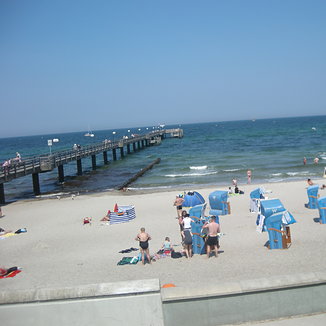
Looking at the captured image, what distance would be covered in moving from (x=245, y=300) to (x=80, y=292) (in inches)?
77.2

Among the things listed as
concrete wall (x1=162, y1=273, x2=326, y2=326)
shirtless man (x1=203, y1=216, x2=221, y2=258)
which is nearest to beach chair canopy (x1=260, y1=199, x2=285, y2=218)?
shirtless man (x1=203, y1=216, x2=221, y2=258)

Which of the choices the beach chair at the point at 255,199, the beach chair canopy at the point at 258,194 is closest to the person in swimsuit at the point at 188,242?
the beach chair at the point at 255,199

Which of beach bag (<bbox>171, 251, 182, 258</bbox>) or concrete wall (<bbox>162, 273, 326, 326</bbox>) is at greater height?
concrete wall (<bbox>162, 273, 326, 326</bbox>)

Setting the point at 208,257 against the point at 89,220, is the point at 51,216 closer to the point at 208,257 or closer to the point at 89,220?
the point at 89,220

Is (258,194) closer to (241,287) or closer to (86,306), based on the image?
(241,287)

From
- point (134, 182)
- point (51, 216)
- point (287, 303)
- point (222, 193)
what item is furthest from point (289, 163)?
point (287, 303)

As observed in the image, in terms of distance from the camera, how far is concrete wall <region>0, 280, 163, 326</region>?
4633mm

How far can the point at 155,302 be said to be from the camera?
466cm

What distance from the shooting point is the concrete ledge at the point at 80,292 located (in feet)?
15.1

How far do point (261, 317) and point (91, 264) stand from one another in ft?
23.5

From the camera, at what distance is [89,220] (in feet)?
56.4

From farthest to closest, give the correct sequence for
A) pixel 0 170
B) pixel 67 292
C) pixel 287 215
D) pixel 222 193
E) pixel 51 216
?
pixel 0 170
pixel 51 216
pixel 222 193
pixel 287 215
pixel 67 292

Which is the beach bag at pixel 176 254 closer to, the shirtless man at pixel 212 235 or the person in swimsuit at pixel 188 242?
the person in swimsuit at pixel 188 242

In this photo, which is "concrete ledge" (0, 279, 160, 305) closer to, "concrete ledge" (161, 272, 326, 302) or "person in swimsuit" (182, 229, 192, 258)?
"concrete ledge" (161, 272, 326, 302)
